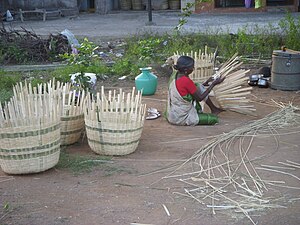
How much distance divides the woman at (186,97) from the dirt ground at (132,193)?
526 millimetres

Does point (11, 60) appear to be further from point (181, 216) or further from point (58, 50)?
point (181, 216)

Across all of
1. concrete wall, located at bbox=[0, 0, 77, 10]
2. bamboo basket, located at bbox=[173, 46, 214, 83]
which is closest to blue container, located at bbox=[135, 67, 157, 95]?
bamboo basket, located at bbox=[173, 46, 214, 83]

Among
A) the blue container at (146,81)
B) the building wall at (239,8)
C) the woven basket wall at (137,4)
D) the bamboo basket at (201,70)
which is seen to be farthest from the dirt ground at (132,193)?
the woven basket wall at (137,4)

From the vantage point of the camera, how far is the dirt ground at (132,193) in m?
3.80

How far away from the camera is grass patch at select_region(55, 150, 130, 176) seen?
4809 millimetres

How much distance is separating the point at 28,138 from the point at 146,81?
12.2ft

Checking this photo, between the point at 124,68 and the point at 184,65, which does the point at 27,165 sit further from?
the point at 124,68

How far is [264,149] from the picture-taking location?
532 cm

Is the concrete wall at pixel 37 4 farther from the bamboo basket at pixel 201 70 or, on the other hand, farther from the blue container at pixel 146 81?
the bamboo basket at pixel 201 70

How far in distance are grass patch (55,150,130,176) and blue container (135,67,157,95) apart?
119 inches

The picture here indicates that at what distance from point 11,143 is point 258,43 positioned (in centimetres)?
713

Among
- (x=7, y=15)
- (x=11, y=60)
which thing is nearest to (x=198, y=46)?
(x=11, y=60)

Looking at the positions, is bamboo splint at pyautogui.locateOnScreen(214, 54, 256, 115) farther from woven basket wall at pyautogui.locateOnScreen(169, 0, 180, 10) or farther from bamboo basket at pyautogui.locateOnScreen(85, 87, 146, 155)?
woven basket wall at pyautogui.locateOnScreen(169, 0, 180, 10)

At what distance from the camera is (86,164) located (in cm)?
496
